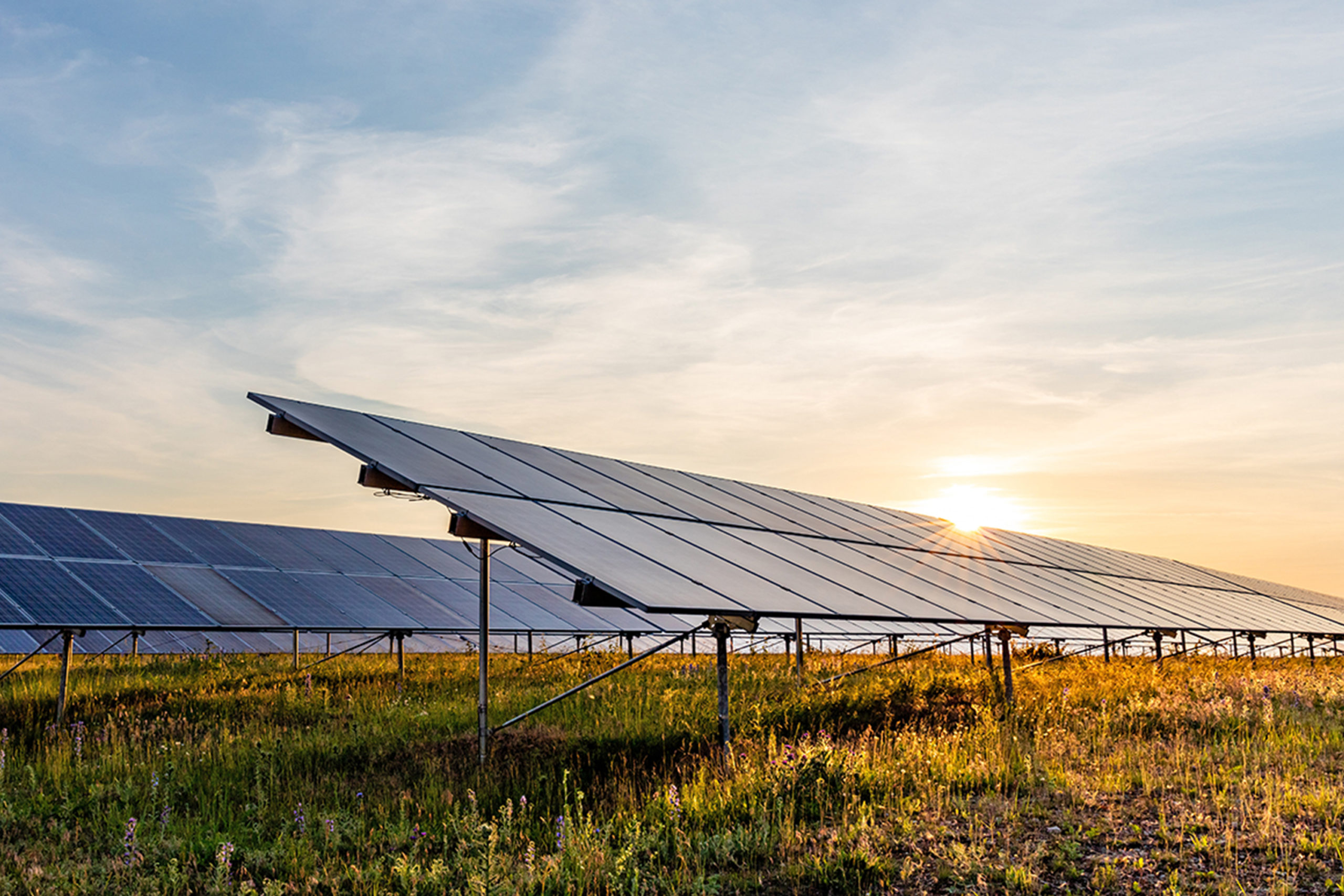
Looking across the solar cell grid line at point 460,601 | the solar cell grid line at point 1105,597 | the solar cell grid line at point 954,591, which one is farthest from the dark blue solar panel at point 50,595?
the solar cell grid line at point 1105,597

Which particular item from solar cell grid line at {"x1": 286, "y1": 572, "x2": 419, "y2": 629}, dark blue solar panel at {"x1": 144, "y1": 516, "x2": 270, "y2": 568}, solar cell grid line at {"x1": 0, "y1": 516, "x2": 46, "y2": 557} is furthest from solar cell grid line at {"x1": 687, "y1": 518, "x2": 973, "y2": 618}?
dark blue solar panel at {"x1": 144, "y1": 516, "x2": 270, "y2": 568}

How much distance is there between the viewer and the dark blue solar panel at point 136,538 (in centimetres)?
2217

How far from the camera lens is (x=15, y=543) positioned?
1948 centimetres

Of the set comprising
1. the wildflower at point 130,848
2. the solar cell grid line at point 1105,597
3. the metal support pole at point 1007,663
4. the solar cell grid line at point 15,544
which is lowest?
the wildflower at point 130,848

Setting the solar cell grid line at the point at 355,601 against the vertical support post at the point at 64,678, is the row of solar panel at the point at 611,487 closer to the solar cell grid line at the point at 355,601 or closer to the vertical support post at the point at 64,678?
the vertical support post at the point at 64,678

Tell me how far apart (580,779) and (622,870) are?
3356 mm

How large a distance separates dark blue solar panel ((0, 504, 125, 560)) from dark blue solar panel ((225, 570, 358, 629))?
2.68 metres

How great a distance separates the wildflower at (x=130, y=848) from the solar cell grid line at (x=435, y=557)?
71.4ft

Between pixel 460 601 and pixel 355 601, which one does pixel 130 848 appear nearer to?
pixel 355 601

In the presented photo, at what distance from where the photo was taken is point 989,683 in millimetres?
17703

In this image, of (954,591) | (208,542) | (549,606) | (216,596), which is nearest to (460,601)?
(549,606)

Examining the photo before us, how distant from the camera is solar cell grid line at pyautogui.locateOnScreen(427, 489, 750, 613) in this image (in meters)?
9.60

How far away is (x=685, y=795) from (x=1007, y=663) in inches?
305

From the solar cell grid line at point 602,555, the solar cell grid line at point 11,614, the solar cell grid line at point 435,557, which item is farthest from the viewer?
the solar cell grid line at point 435,557
